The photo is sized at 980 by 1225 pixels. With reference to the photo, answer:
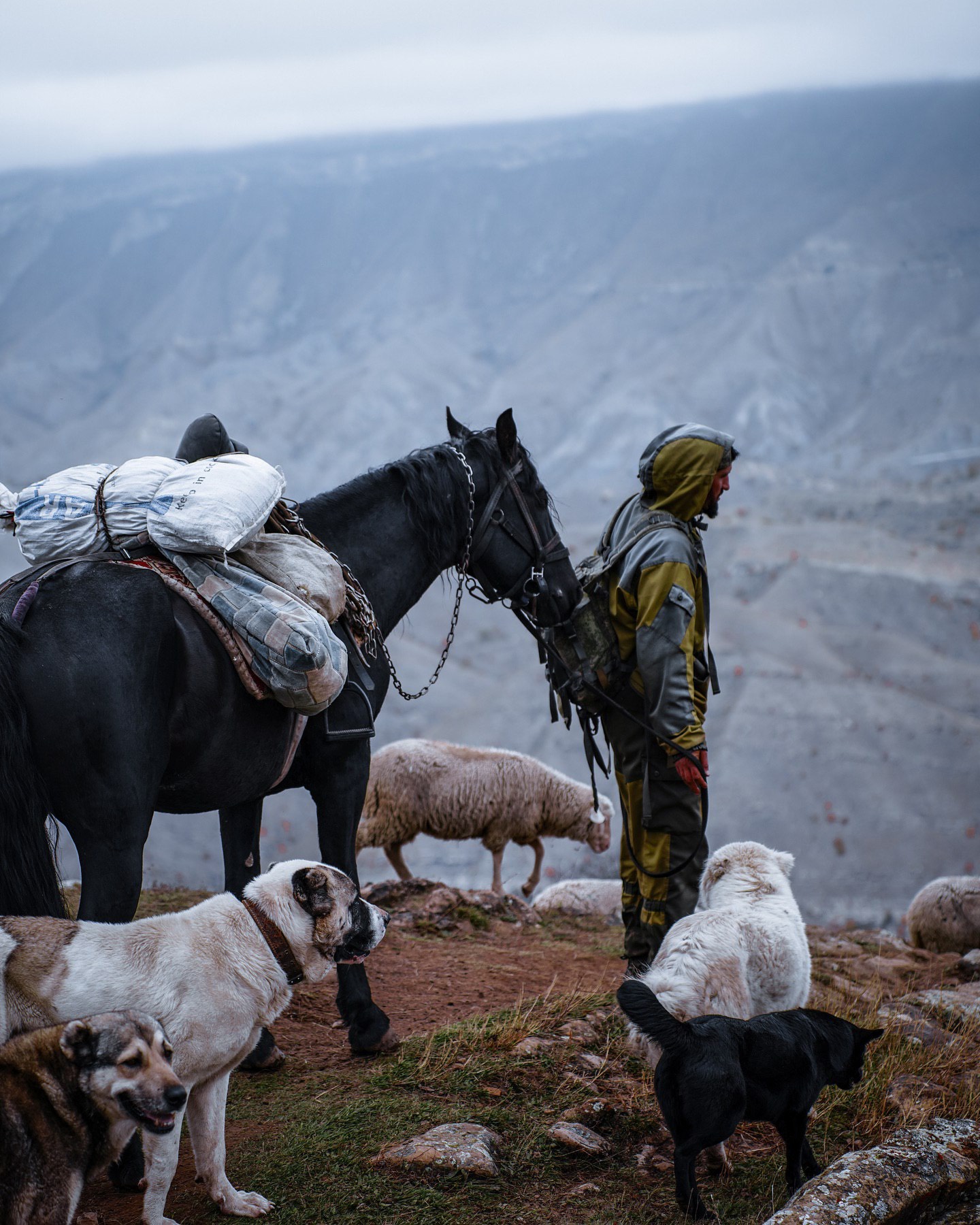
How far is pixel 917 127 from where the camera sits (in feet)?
327

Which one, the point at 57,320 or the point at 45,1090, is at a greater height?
the point at 57,320

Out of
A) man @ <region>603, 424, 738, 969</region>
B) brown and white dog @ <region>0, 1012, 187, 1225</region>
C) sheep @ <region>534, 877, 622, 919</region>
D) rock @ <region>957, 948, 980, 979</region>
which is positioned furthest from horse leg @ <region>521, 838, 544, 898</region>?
brown and white dog @ <region>0, 1012, 187, 1225</region>

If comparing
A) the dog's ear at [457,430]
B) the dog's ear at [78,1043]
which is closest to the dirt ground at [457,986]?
the dog's ear at [78,1043]

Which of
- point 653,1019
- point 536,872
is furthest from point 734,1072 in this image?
point 536,872

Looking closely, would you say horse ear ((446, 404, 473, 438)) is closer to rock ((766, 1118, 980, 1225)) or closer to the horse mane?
the horse mane

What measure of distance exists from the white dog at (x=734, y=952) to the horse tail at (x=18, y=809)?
7.57ft

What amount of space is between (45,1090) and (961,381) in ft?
219

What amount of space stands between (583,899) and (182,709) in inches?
271

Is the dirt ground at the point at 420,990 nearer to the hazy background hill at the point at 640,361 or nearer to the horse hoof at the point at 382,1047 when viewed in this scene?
the horse hoof at the point at 382,1047

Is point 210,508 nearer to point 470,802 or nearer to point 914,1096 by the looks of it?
point 914,1096

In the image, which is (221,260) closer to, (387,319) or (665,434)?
(387,319)

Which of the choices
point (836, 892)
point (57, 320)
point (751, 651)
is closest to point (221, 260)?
point (57, 320)

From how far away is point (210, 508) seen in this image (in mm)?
4293

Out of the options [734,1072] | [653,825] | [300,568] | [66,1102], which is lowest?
[734,1072]
